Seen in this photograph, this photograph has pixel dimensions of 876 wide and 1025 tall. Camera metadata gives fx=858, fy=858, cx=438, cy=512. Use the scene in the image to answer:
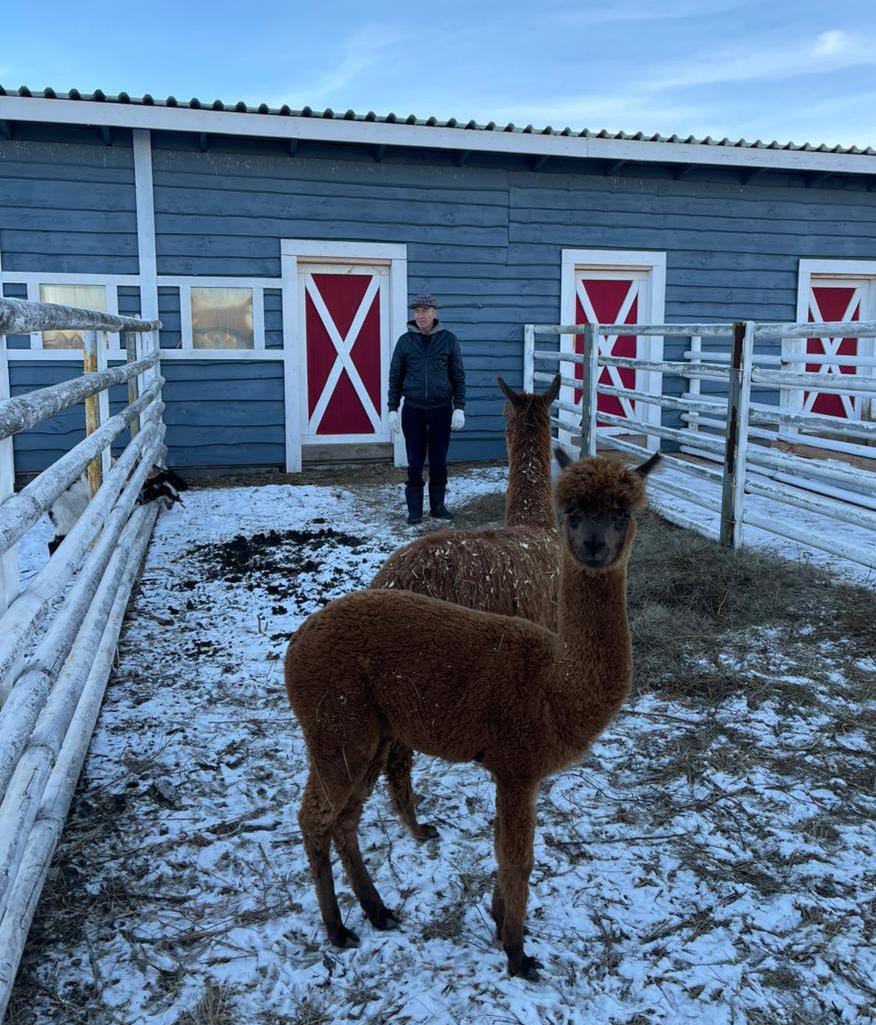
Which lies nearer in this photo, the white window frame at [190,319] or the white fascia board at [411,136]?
the white fascia board at [411,136]

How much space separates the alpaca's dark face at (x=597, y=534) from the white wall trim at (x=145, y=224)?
8454 millimetres

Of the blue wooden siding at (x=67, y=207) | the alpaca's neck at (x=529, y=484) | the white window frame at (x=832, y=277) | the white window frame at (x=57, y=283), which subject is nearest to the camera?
the alpaca's neck at (x=529, y=484)

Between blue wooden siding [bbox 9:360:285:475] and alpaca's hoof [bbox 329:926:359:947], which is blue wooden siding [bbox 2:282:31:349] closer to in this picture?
blue wooden siding [bbox 9:360:285:475]

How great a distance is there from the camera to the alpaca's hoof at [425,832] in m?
3.08

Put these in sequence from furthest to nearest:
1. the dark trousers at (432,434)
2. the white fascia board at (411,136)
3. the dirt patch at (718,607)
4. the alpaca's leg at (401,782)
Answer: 1. the white fascia board at (411,136)
2. the dark trousers at (432,434)
3. the dirt patch at (718,607)
4. the alpaca's leg at (401,782)

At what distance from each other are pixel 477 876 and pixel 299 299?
875 cm

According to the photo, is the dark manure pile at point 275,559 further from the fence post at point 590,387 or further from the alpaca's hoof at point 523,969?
the alpaca's hoof at point 523,969

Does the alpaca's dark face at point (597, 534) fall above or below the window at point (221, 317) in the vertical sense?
below

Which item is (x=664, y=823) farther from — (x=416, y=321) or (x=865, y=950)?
(x=416, y=321)

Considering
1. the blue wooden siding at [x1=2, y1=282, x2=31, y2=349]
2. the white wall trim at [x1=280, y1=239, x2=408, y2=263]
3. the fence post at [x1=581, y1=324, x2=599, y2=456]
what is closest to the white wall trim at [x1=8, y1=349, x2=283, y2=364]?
the blue wooden siding at [x1=2, y1=282, x2=31, y2=349]

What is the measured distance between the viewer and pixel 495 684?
2.46 metres

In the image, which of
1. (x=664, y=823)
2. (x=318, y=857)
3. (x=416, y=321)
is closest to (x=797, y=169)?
(x=416, y=321)

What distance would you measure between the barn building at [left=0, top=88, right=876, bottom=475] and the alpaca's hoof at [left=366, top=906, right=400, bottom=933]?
27.6 ft

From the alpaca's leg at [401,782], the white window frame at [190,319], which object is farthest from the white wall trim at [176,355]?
the alpaca's leg at [401,782]
